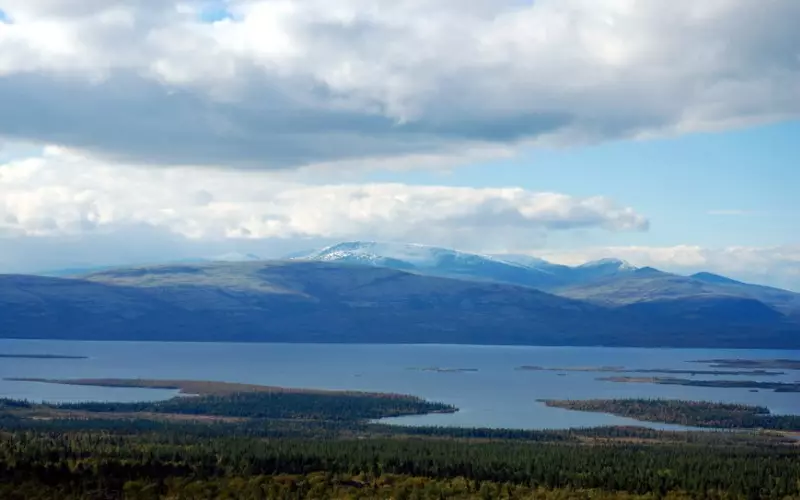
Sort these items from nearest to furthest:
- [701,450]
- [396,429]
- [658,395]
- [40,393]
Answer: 1. [701,450]
2. [396,429]
3. [40,393]
4. [658,395]

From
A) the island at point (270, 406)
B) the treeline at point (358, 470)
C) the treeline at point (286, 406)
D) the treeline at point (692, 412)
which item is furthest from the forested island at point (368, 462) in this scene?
the treeline at point (692, 412)

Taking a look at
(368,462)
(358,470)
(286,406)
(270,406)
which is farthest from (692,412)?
(358,470)

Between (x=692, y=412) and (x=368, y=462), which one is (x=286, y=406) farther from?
(x=368, y=462)

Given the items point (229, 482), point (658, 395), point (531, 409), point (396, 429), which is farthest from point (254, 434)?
point (658, 395)

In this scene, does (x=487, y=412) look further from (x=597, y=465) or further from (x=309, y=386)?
(x=597, y=465)

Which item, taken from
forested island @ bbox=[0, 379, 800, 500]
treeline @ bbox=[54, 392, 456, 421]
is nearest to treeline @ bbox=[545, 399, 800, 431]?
forested island @ bbox=[0, 379, 800, 500]

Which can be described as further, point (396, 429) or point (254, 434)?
point (396, 429)

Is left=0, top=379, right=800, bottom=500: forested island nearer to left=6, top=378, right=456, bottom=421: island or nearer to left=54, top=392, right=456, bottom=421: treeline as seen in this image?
left=6, top=378, right=456, bottom=421: island

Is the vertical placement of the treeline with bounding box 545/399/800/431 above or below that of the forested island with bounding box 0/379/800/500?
above
